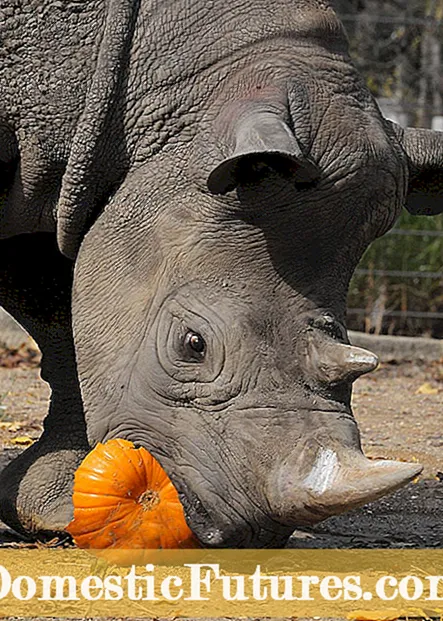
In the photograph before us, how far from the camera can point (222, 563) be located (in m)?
4.59

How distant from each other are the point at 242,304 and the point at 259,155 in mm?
491

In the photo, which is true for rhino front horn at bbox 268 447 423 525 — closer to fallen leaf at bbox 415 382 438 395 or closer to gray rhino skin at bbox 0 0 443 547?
gray rhino skin at bbox 0 0 443 547

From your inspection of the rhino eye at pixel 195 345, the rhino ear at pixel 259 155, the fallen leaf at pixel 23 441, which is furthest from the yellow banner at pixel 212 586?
the fallen leaf at pixel 23 441

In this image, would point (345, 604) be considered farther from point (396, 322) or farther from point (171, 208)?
point (396, 322)

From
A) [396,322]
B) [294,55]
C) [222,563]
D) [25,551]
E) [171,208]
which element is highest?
[294,55]

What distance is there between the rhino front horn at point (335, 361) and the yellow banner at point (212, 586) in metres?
0.66

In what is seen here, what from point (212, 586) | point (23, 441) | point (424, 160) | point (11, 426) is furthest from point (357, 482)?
point (11, 426)

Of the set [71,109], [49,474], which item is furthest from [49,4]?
[49,474]

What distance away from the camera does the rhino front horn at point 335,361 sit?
4172mm

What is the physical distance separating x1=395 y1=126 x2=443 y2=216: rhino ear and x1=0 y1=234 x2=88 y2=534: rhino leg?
1502 mm

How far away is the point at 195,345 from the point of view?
4.34 metres

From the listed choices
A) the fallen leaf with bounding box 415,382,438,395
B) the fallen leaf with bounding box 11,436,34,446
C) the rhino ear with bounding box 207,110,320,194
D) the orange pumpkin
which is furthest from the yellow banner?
the fallen leaf with bounding box 415,382,438,395

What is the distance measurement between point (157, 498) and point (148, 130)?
1.19m

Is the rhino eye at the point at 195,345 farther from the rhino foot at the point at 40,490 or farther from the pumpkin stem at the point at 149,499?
the rhino foot at the point at 40,490
